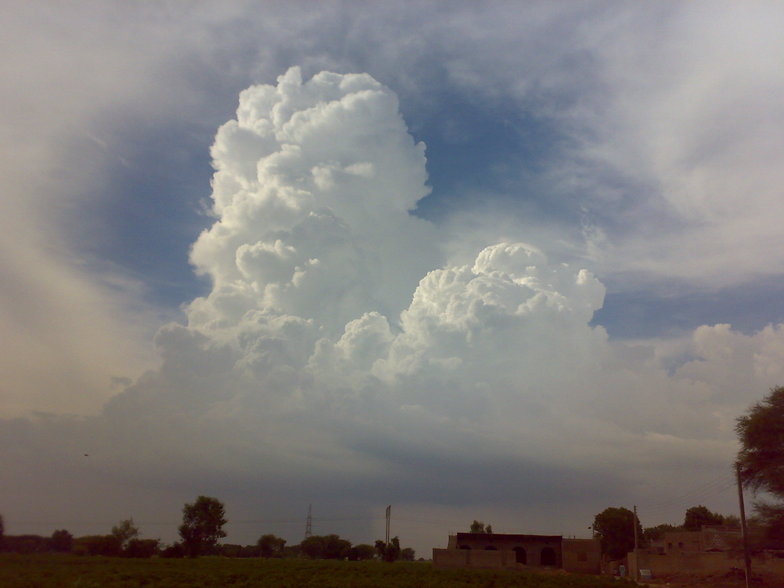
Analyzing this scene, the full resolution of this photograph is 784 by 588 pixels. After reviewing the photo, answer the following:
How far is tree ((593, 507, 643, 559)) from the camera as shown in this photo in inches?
4469

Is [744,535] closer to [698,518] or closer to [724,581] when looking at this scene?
[724,581]

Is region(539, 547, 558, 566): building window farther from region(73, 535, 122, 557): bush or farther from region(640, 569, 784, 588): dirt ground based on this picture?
region(73, 535, 122, 557): bush

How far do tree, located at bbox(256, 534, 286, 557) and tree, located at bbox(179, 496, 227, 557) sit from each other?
92.4 ft

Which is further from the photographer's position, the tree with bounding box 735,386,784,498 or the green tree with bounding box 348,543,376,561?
the green tree with bounding box 348,543,376,561

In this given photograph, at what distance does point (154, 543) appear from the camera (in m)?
101

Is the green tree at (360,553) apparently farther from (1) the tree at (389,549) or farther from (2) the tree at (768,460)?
(2) the tree at (768,460)

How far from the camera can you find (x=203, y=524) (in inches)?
4582

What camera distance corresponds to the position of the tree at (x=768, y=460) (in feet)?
183

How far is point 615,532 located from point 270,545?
76.0 meters

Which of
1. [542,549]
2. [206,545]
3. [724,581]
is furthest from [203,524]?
[724,581]

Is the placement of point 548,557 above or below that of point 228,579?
→ above

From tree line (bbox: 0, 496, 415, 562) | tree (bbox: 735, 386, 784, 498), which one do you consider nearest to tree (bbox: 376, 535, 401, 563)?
tree line (bbox: 0, 496, 415, 562)

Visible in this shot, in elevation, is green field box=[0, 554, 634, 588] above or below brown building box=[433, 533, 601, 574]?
below

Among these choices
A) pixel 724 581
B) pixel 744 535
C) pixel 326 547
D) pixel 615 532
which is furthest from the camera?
pixel 326 547
